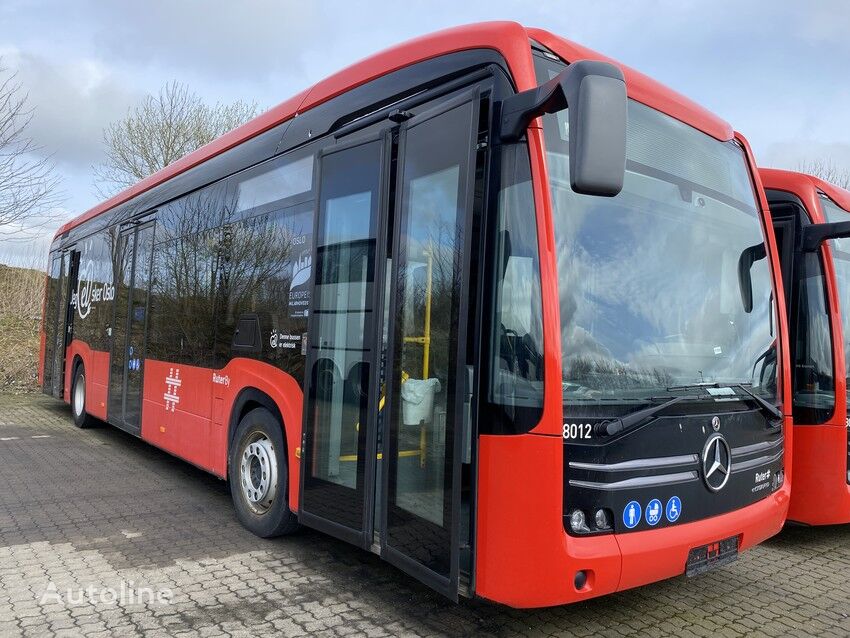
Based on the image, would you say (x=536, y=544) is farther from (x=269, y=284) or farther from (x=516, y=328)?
(x=269, y=284)

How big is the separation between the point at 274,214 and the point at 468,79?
219 cm

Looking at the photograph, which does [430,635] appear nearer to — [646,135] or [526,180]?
[526,180]

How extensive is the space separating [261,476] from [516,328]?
276 cm

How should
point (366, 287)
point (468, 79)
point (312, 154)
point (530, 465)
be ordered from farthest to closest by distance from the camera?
point (312, 154) → point (366, 287) → point (468, 79) → point (530, 465)

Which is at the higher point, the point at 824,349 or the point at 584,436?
the point at 824,349

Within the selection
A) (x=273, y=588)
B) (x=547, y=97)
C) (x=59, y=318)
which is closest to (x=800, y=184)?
(x=547, y=97)

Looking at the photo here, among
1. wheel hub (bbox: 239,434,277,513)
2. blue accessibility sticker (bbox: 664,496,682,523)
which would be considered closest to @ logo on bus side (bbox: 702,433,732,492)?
blue accessibility sticker (bbox: 664,496,682,523)

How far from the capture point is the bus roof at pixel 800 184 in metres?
5.54

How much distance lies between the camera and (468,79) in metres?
3.51

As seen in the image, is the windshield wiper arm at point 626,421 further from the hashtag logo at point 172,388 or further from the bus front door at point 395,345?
the hashtag logo at point 172,388

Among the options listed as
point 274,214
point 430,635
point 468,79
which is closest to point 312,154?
point 274,214

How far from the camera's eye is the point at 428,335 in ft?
11.5

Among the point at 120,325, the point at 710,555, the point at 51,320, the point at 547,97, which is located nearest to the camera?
the point at 547,97

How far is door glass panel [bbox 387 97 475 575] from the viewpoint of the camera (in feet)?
10.9
